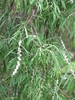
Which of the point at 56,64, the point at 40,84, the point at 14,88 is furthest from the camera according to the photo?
the point at 14,88

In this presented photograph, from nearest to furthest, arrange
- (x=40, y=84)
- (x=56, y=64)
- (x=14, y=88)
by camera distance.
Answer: (x=56, y=64) < (x=40, y=84) < (x=14, y=88)

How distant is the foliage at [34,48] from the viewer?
2.24m

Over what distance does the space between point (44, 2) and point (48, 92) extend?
0.63 m

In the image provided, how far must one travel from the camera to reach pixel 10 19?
2.49 m

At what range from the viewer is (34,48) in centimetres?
227

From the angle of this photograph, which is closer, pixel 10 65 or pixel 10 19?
pixel 10 65

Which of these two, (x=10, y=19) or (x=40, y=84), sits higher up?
(x=10, y=19)

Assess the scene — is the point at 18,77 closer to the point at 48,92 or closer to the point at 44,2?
the point at 48,92

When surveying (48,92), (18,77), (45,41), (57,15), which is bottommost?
(48,92)

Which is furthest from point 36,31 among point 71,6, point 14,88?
point 14,88

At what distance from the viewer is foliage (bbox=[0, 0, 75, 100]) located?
7.36 feet

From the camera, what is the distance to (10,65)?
89.4 inches

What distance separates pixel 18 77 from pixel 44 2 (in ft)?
1.74

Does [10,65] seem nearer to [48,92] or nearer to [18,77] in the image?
[18,77]
